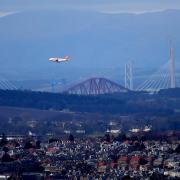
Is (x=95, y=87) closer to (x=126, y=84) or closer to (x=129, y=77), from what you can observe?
(x=126, y=84)

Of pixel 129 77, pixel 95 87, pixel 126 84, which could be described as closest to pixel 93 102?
pixel 95 87

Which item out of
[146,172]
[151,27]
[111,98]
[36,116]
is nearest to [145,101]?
[111,98]

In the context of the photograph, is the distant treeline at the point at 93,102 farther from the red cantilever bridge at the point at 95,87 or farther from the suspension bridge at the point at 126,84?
the red cantilever bridge at the point at 95,87

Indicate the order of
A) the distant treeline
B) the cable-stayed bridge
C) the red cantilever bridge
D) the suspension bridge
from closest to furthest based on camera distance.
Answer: the distant treeline
the red cantilever bridge
the suspension bridge
the cable-stayed bridge

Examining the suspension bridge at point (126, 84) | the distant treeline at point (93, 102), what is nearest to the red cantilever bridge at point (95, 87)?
the suspension bridge at point (126, 84)

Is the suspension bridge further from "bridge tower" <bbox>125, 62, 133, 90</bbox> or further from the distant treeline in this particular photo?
the distant treeline

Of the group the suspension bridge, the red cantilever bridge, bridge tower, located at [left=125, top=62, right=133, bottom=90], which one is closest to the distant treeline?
the suspension bridge
